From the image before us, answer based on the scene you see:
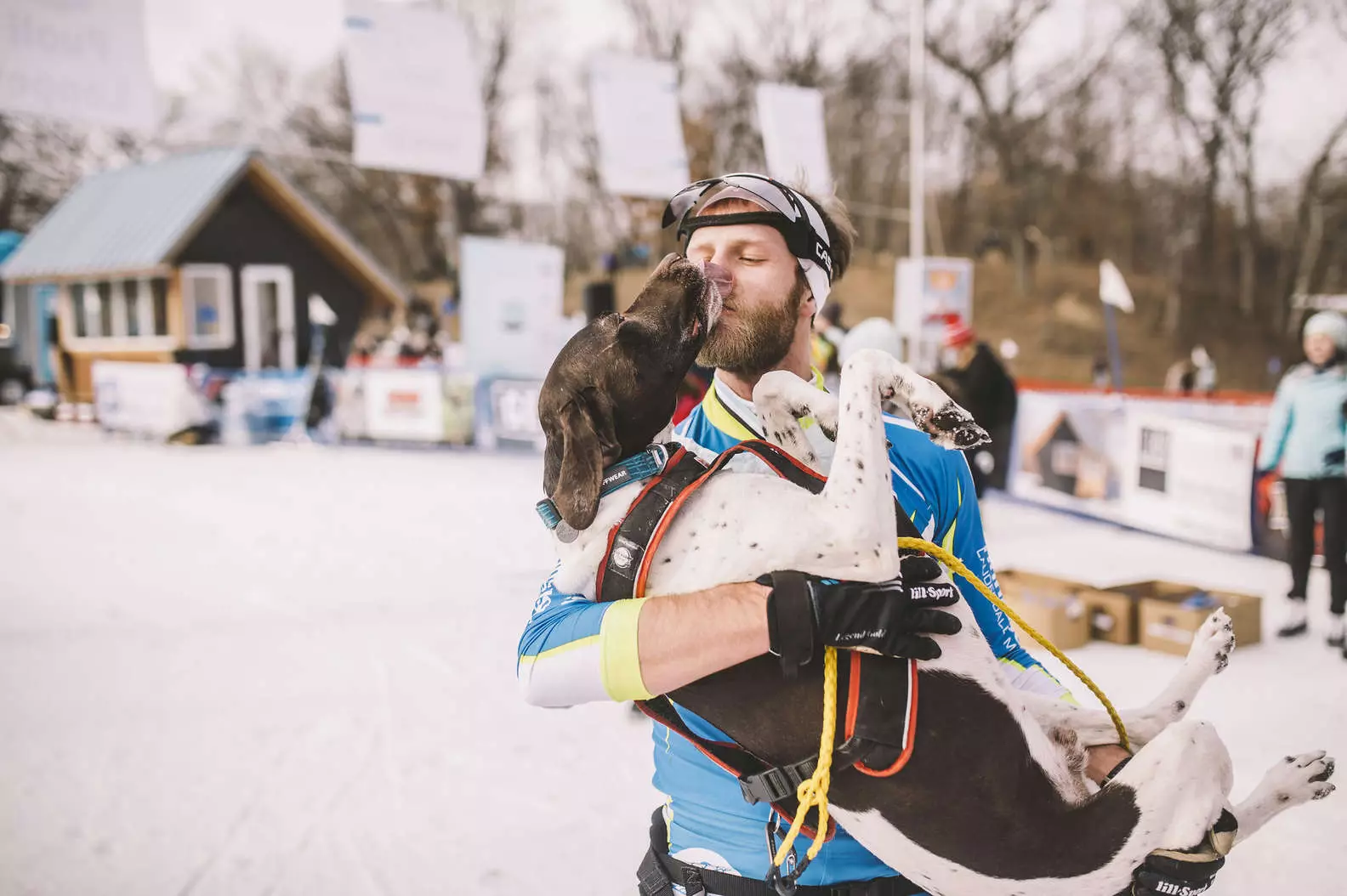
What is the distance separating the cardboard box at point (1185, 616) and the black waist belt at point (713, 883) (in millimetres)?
4394

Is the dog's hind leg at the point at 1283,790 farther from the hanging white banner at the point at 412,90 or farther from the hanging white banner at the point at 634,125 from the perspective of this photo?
the hanging white banner at the point at 634,125

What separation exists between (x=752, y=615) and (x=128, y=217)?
2658 cm

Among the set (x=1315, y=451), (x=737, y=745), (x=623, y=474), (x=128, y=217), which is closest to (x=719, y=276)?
(x=623, y=474)

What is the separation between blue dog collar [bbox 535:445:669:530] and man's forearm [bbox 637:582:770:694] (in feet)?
0.88

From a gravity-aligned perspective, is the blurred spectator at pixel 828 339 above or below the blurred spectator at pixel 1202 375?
above

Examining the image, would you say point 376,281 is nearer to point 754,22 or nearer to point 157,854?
point 754,22

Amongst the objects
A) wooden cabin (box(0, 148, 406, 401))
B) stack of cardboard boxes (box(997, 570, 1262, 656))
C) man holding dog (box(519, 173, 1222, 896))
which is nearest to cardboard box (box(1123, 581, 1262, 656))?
stack of cardboard boxes (box(997, 570, 1262, 656))

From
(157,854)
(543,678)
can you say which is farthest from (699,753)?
(157,854)

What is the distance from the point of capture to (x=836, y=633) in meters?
1.32

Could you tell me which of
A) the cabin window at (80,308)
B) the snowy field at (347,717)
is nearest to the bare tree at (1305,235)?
the snowy field at (347,717)

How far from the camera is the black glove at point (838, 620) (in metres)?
1.30

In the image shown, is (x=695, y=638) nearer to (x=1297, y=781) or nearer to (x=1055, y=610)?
(x=1297, y=781)

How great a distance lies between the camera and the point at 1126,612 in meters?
5.53

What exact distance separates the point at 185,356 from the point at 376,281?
5.27 meters
